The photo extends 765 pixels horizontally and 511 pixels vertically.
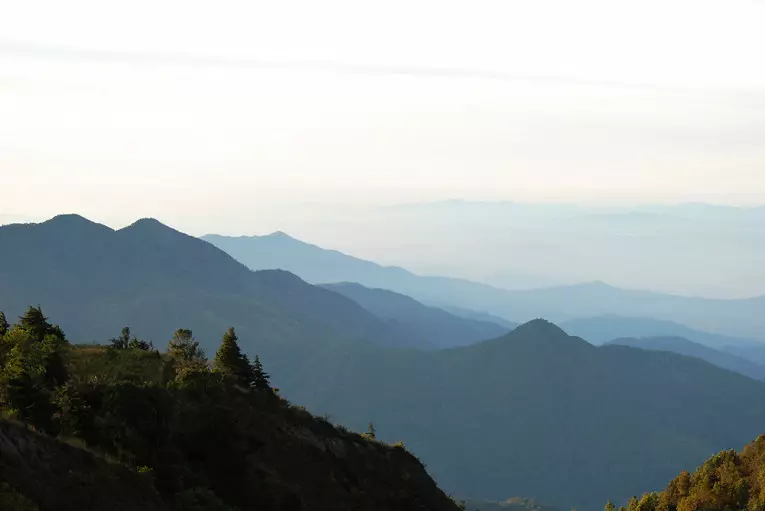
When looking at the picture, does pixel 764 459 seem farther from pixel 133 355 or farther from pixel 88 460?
pixel 88 460

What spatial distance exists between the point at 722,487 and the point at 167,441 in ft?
295

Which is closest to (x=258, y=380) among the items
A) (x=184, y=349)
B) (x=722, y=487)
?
(x=184, y=349)

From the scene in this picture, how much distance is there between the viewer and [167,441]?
40.5 metres

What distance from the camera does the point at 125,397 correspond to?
40.1m

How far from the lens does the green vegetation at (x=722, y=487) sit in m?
98.3

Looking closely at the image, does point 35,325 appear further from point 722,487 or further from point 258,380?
point 722,487

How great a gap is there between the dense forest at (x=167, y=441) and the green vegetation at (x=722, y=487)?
5333cm

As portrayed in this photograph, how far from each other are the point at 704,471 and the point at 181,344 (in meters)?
88.3

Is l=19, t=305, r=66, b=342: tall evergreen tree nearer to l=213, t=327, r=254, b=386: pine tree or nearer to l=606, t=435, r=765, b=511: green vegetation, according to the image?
l=213, t=327, r=254, b=386: pine tree

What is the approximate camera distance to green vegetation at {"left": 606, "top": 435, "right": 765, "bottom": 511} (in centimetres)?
9831

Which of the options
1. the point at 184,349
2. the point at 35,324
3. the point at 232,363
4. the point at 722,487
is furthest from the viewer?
the point at 722,487

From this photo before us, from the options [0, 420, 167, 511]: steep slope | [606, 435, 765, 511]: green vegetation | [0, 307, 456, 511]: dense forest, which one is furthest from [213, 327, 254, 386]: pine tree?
[606, 435, 765, 511]: green vegetation

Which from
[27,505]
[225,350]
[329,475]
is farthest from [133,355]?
[27,505]

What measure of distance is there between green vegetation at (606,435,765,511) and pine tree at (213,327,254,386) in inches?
2854
